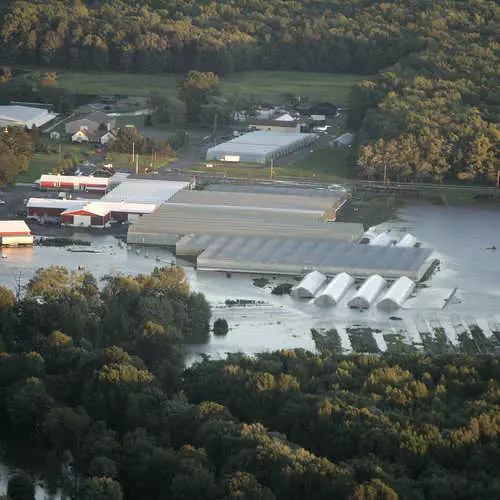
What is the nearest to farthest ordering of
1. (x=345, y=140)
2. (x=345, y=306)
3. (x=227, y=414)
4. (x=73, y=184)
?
(x=227, y=414) < (x=345, y=306) < (x=73, y=184) < (x=345, y=140)

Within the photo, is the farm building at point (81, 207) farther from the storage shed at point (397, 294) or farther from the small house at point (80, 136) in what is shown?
the small house at point (80, 136)

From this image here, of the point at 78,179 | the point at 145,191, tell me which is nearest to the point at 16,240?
the point at 145,191

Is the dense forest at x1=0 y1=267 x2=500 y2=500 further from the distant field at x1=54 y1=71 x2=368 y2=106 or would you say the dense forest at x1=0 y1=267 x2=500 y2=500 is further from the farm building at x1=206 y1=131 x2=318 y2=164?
the distant field at x1=54 y1=71 x2=368 y2=106

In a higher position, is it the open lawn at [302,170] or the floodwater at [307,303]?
the floodwater at [307,303]

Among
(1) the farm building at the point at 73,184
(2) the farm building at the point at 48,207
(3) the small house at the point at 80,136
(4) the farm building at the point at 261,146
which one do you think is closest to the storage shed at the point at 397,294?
(2) the farm building at the point at 48,207

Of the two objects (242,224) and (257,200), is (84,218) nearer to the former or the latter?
(242,224)
